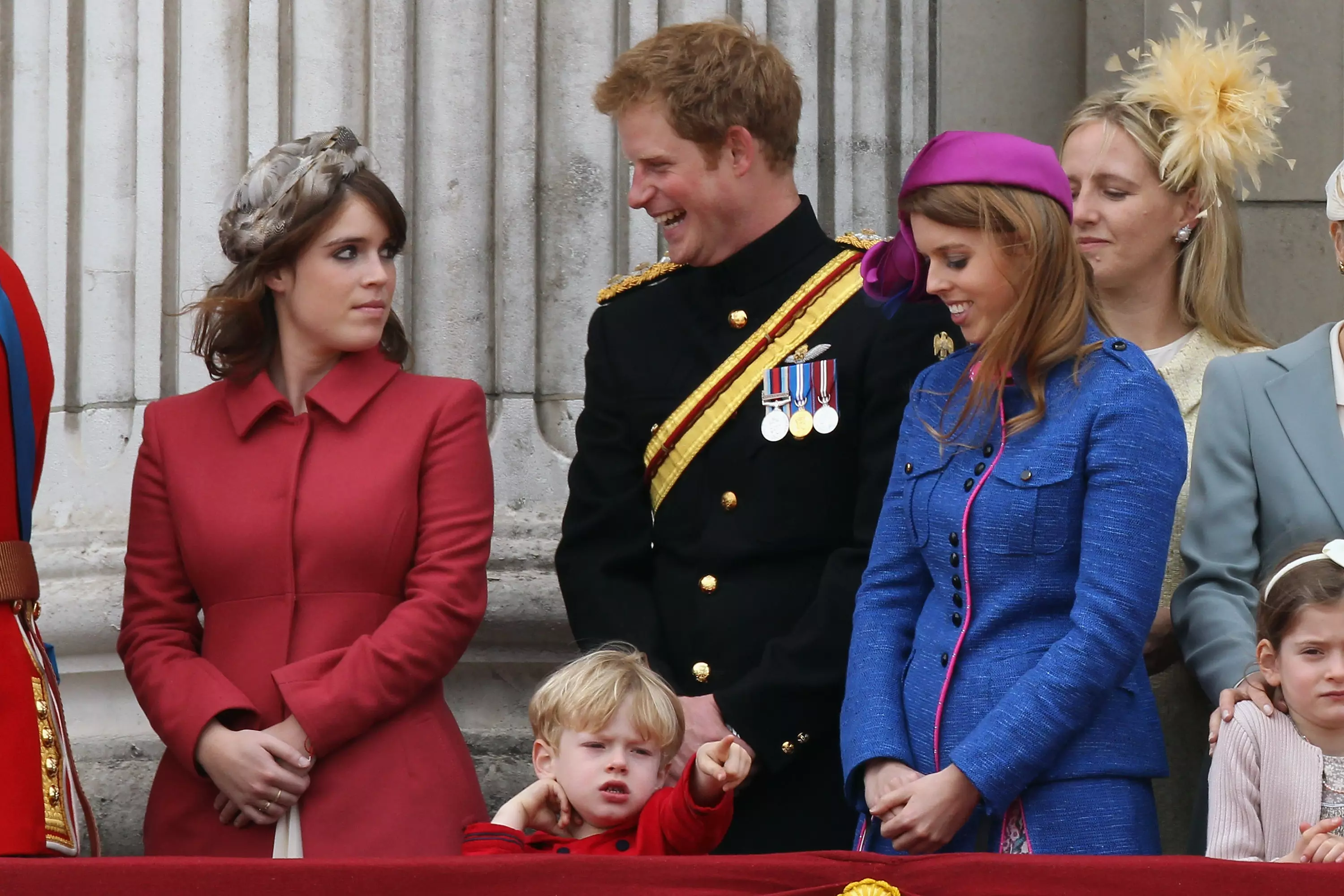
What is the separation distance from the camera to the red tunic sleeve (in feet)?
10.7

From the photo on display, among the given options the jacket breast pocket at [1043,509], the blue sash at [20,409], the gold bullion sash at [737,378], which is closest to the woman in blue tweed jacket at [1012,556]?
the jacket breast pocket at [1043,509]

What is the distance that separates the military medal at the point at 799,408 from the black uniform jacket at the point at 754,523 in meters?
0.02

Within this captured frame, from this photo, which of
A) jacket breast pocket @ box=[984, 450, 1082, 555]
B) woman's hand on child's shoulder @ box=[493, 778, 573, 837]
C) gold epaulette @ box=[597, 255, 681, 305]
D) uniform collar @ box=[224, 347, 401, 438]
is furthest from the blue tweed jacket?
uniform collar @ box=[224, 347, 401, 438]

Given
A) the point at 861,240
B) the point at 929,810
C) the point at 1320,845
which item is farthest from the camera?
the point at 861,240

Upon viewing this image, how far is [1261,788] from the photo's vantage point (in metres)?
2.87

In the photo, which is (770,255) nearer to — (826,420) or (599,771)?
(826,420)

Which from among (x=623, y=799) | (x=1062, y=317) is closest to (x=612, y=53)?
(x=1062, y=317)

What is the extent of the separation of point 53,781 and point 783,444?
1.33m

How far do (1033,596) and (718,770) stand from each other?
54 centimetres

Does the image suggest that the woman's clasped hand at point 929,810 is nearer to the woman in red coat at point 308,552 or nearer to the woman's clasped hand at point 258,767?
the woman in red coat at point 308,552

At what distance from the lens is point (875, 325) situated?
3.49 meters

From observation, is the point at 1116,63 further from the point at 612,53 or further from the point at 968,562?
the point at 968,562

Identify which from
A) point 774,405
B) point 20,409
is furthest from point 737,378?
point 20,409

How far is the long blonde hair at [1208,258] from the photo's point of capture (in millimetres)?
3852
